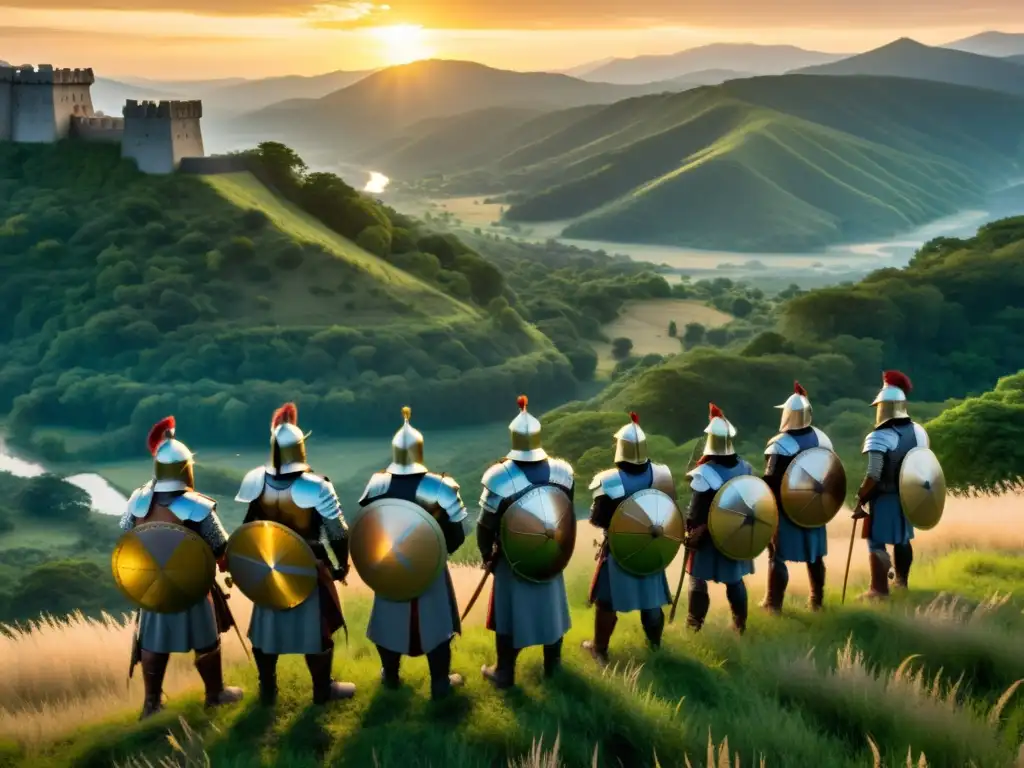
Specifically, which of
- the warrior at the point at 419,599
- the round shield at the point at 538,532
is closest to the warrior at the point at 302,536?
the warrior at the point at 419,599

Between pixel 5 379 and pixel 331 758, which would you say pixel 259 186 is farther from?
pixel 331 758

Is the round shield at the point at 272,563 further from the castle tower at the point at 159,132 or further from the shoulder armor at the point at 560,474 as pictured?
the castle tower at the point at 159,132

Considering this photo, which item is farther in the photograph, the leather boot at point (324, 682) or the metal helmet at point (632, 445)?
the metal helmet at point (632, 445)

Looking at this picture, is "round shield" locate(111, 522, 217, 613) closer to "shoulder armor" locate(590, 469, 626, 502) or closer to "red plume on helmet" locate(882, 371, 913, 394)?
"shoulder armor" locate(590, 469, 626, 502)

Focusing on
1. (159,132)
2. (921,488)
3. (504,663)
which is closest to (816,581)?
(921,488)

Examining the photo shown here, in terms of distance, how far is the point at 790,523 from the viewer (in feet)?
40.1

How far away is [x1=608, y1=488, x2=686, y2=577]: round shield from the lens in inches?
420

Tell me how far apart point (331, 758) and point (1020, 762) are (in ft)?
18.1

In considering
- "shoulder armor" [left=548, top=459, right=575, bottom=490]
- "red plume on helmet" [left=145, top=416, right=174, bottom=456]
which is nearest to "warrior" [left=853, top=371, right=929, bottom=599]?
"shoulder armor" [left=548, top=459, right=575, bottom=490]

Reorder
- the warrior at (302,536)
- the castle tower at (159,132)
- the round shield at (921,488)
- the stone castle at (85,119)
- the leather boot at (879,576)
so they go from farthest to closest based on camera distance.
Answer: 1. the stone castle at (85,119)
2. the castle tower at (159,132)
3. the leather boot at (879,576)
4. the round shield at (921,488)
5. the warrior at (302,536)

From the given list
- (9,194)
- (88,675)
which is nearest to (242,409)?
(9,194)

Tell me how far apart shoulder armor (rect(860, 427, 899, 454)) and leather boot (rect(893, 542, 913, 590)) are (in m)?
1.28

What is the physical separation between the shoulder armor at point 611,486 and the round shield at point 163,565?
3616 millimetres

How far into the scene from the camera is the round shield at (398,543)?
9758mm
